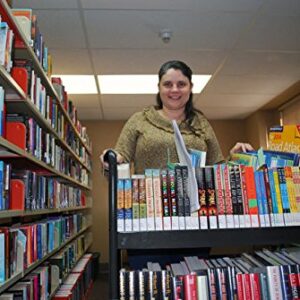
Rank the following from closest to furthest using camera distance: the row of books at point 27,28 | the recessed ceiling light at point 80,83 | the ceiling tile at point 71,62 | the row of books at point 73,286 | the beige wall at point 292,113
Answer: the row of books at point 27,28 < the row of books at point 73,286 < the ceiling tile at point 71,62 < the recessed ceiling light at point 80,83 < the beige wall at point 292,113

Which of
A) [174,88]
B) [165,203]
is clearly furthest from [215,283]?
[174,88]

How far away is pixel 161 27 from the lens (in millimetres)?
2834

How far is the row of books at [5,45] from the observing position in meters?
1.56

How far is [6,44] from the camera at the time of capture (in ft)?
5.23

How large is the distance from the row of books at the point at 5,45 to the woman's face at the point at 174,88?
2.44 feet

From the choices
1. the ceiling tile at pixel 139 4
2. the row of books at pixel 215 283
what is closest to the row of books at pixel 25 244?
the row of books at pixel 215 283

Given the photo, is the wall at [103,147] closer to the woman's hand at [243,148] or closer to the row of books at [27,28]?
the row of books at [27,28]

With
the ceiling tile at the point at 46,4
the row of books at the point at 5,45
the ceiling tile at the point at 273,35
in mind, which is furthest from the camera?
the ceiling tile at the point at 273,35

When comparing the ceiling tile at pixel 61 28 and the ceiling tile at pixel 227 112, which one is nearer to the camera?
the ceiling tile at pixel 61 28

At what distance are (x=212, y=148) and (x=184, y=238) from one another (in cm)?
65

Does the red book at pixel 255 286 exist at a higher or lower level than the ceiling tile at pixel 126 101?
lower

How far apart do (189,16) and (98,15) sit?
2.36 ft

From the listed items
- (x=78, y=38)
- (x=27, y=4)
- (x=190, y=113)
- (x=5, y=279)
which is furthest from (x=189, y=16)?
(x=5, y=279)

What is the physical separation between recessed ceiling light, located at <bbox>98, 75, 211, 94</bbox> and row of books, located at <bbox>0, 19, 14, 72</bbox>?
2.26 metres
